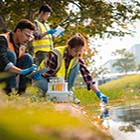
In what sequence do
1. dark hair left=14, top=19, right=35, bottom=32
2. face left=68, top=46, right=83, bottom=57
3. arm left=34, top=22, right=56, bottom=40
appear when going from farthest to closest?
arm left=34, top=22, right=56, bottom=40
face left=68, top=46, right=83, bottom=57
dark hair left=14, top=19, right=35, bottom=32

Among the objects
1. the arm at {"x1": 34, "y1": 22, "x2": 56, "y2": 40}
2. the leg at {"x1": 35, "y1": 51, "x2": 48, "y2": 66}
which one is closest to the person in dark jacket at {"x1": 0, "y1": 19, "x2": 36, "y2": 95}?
the arm at {"x1": 34, "y1": 22, "x2": 56, "y2": 40}

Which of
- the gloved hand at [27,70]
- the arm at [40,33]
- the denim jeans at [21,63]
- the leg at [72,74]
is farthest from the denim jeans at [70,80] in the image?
the arm at [40,33]

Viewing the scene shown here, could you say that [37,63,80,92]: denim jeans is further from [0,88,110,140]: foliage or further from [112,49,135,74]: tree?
[112,49,135,74]: tree

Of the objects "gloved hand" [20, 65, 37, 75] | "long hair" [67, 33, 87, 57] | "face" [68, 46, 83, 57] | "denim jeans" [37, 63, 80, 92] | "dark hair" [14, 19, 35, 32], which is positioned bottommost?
"denim jeans" [37, 63, 80, 92]

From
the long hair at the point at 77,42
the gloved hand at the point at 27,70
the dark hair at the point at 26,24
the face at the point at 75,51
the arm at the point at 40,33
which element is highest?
the arm at the point at 40,33

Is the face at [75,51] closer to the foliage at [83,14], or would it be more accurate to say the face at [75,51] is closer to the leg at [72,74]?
the leg at [72,74]

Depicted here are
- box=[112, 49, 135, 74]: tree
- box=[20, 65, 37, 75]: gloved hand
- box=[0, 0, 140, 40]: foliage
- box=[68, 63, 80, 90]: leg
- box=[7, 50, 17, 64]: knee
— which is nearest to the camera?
box=[20, 65, 37, 75]: gloved hand

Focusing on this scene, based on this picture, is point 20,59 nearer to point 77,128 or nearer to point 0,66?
point 0,66

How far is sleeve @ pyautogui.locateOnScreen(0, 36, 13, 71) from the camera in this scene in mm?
4343

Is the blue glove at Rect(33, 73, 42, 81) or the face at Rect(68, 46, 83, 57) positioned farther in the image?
the blue glove at Rect(33, 73, 42, 81)

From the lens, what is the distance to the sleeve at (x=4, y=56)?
14.2 feet


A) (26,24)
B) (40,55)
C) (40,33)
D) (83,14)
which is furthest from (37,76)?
(83,14)

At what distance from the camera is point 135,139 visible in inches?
144

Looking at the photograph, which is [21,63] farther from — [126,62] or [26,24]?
[126,62]
